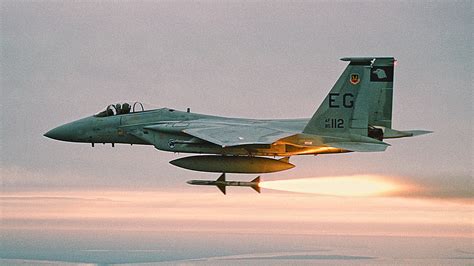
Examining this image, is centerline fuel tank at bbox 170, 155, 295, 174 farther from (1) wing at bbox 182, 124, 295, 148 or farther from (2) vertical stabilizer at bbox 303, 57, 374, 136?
(2) vertical stabilizer at bbox 303, 57, 374, 136

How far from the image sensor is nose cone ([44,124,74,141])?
4972 cm

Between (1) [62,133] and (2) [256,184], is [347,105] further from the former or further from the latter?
(1) [62,133]

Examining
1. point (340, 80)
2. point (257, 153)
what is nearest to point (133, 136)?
point (257, 153)

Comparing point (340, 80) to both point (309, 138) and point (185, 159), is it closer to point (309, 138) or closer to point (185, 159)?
point (309, 138)

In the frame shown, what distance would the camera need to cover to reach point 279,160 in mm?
46531

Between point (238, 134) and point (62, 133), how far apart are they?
7.52m

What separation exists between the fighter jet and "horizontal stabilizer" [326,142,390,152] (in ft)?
0.11

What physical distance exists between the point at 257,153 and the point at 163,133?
3385mm

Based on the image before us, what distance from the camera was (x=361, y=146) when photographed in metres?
45.0

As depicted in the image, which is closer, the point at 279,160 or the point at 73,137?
the point at 279,160

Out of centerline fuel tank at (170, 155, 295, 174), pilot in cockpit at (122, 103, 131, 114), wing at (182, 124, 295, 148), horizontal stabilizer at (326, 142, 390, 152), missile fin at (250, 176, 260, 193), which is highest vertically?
pilot in cockpit at (122, 103, 131, 114)

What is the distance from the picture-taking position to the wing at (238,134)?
4491 centimetres

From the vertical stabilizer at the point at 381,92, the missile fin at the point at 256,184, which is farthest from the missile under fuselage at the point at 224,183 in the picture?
the vertical stabilizer at the point at 381,92

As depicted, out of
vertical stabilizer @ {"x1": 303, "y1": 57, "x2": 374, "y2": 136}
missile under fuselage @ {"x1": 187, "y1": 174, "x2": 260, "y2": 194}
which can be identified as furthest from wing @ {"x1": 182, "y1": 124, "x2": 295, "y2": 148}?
missile under fuselage @ {"x1": 187, "y1": 174, "x2": 260, "y2": 194}
